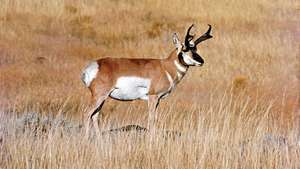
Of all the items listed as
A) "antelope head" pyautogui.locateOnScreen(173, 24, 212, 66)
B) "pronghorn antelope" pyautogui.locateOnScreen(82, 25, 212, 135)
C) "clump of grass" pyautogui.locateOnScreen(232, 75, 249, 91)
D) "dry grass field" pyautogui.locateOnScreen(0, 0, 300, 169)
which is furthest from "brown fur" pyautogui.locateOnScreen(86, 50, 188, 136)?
"clump of grass" pyautogui.locateOnScreen(232, 75, 249, 91)

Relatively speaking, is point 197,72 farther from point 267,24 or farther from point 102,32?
point 267,24

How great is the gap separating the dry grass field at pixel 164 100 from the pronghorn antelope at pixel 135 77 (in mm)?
274

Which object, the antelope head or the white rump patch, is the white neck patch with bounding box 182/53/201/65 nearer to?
the antelope head

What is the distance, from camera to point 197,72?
14672 mm

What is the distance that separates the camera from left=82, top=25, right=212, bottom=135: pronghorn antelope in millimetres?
8242

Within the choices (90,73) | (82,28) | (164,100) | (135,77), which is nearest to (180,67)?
(135,77)

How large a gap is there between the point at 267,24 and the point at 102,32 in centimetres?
469

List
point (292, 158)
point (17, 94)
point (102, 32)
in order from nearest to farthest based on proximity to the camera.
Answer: point (292, 158), point (17, 94), point (102, 32)

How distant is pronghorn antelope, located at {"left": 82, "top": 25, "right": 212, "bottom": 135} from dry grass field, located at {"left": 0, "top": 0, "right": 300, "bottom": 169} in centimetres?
27

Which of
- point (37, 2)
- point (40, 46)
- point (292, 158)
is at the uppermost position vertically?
point (37, 2)

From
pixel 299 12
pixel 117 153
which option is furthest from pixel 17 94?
pixel 299 12

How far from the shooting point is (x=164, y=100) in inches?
474

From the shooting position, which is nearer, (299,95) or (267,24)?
(299,95)

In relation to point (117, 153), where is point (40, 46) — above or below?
above
